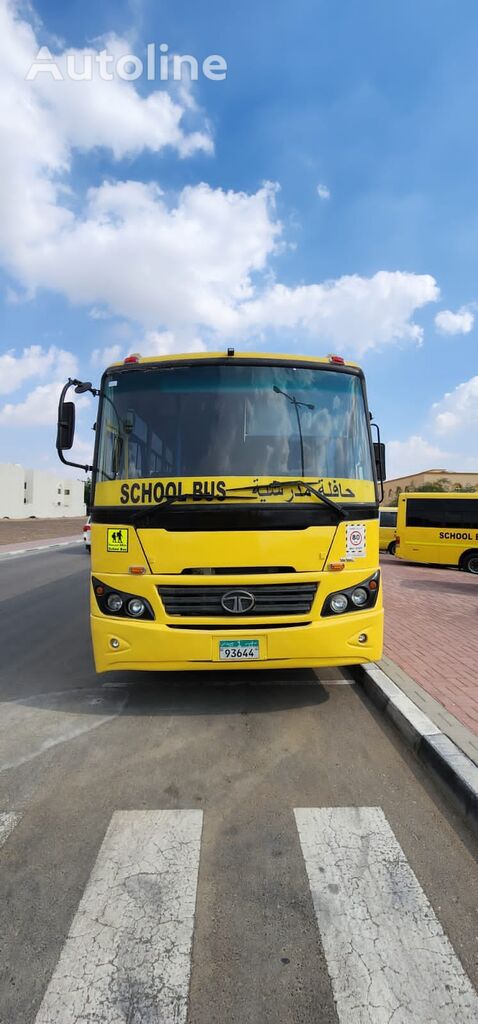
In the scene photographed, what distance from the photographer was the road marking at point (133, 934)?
1.76 m

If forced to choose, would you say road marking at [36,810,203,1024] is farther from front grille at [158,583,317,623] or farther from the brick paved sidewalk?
the brick paved sidewalk

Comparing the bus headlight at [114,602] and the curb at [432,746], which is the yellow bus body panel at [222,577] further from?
the curb at [432,746]

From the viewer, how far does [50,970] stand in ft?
6.21

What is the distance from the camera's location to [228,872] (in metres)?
2.40

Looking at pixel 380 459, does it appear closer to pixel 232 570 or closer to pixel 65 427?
pixel 232 570

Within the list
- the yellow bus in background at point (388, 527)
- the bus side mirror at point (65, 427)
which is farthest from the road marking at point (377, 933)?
the yellow bus in background at point (388, 527)

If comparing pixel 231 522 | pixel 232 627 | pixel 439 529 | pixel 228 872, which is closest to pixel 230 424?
pixel 231 522

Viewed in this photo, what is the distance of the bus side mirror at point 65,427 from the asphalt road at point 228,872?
234 centimetres

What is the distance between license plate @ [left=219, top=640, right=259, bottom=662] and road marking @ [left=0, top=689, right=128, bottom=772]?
1.13 meters

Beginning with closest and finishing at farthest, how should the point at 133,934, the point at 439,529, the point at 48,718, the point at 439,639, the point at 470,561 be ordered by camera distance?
1. the point at 133,934
2. the point at 48,718
3. the point at 439,639
4. the point at 470,561
5. the point at 439,529

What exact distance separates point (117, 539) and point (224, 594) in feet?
3.06

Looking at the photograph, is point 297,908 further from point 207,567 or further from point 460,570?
→ point 460,570

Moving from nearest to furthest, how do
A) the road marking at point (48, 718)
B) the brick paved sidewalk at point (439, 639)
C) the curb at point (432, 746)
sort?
the curb at point (432, 746)
the road marking at point (48, 718)
the brick paved sidewalk at point (439, 639)

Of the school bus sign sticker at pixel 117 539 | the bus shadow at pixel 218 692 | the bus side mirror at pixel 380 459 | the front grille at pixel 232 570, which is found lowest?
the bus shadow at pixel 218 692
